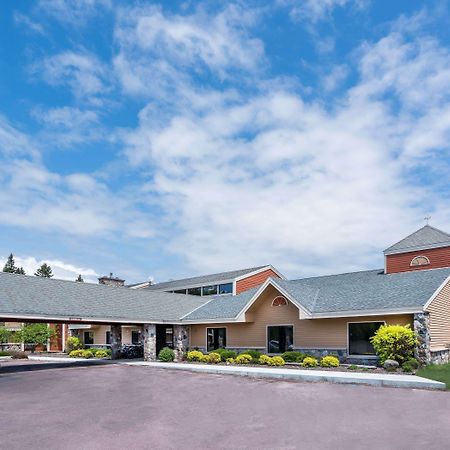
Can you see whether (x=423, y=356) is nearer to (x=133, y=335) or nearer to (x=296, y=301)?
(x=296, y=301)

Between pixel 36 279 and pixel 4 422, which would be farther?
pixel 36 279

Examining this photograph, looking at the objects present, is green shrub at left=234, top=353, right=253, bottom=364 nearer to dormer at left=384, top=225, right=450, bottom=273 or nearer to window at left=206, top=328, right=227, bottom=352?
window at left=206, top=328, right=227, bottom=352

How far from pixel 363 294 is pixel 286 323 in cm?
450

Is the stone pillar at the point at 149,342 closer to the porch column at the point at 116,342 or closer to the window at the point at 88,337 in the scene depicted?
the porch column at the point at 116,342

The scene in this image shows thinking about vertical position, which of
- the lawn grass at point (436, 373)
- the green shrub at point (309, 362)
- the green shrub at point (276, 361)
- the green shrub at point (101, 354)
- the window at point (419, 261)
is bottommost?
the green shrub at point (101, 354)

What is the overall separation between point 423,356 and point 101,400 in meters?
12.8

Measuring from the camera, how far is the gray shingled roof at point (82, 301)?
22703mm

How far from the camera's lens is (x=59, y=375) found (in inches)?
803

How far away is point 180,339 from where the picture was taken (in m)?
29.4

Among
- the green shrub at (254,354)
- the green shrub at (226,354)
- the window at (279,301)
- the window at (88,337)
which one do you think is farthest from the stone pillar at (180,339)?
the window at (88,337)

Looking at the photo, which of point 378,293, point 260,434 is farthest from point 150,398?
point 378,293

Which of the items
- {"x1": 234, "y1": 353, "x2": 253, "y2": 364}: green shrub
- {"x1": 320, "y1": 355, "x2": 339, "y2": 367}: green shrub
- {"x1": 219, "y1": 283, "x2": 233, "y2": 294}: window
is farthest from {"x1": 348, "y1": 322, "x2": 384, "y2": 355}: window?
{"x1": 219, "y1": 283, "x2": 233, "y2": 294}: window

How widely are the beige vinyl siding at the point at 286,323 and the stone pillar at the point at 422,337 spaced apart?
845 mm

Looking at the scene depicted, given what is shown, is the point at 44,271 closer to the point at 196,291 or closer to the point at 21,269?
the point at 21,269
